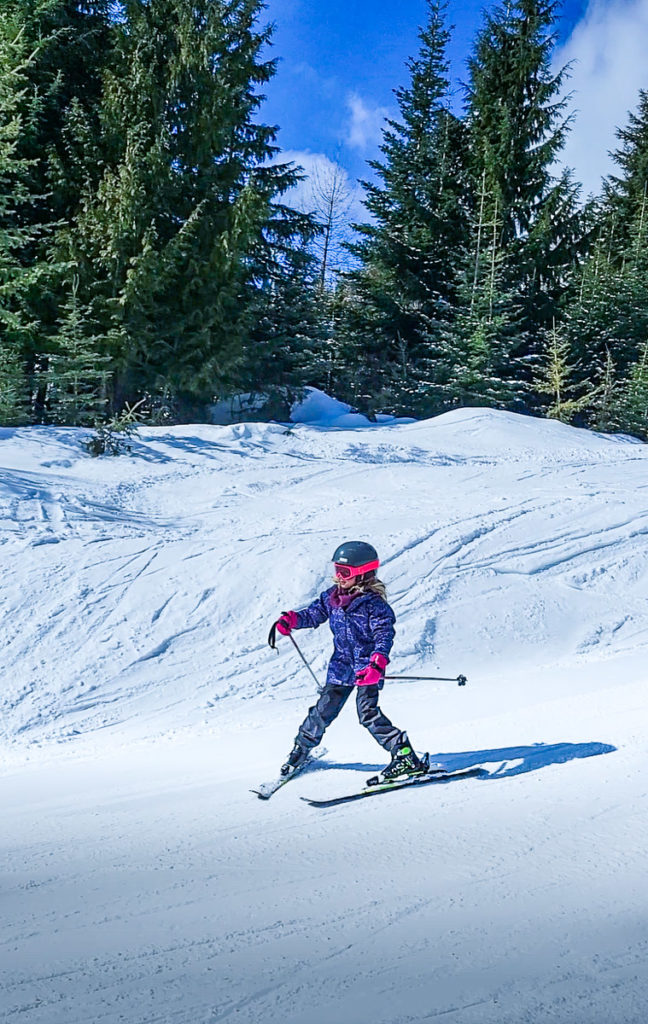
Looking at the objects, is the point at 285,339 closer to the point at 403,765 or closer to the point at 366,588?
the point at 366,588

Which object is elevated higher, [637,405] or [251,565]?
[637,405]

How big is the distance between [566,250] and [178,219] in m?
13.8

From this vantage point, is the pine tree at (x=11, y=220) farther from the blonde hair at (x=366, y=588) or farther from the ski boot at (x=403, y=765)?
the ski boot at (x=403, y=765)

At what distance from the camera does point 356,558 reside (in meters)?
4.86

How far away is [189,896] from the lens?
3.33 meters

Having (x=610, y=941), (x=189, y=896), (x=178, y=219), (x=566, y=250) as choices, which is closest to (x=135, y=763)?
(x=189, y=896)

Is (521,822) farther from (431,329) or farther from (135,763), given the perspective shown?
(431,329)

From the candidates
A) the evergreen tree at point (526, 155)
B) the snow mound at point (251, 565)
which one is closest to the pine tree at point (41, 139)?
the snow mound at point (251, 565)

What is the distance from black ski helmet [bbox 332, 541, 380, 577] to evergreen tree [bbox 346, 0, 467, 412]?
1791cm

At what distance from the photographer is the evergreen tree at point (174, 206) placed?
17062 mm

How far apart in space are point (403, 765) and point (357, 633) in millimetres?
918

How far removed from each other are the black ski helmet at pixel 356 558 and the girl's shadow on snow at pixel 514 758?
1564 mm

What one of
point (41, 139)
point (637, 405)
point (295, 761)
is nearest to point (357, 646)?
point (295, 761)

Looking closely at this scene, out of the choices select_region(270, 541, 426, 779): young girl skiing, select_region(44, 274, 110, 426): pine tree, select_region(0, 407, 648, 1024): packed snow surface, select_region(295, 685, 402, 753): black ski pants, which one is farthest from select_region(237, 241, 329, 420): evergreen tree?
select_region(295, 685, 402, 753): black ski pants
